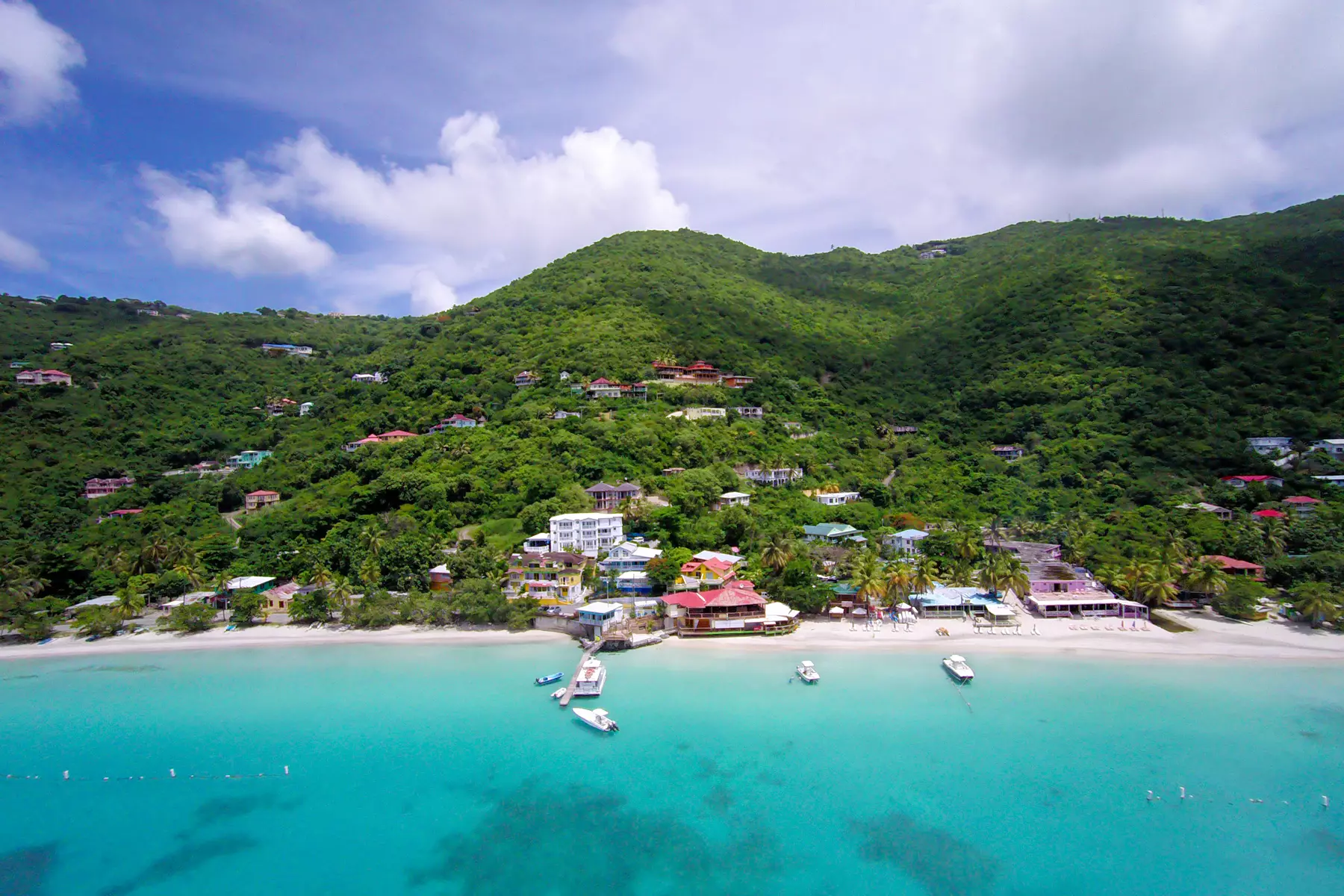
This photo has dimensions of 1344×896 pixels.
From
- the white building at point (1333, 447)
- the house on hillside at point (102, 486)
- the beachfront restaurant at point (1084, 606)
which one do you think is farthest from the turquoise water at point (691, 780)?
the white building at point (1333, 447)

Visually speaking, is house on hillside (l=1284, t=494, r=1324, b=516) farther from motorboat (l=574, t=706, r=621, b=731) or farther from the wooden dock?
motorboat (l=574, t=706, r=621, b=731)

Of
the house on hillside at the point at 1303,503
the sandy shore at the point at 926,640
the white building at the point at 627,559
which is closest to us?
the sandy shore at the point at 926,640

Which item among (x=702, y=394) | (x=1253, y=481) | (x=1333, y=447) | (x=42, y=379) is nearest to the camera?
(x=1253, y=481)

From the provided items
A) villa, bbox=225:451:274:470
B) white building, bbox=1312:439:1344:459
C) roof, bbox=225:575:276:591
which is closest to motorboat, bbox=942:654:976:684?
roof, bbox=225:575:276:591

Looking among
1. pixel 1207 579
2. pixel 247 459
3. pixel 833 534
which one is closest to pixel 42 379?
pixel 247 459

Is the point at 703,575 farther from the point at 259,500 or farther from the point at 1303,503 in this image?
the point at 1303,503

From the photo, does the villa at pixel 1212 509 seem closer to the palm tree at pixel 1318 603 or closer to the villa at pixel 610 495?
the palm tree at pixel 1318 603

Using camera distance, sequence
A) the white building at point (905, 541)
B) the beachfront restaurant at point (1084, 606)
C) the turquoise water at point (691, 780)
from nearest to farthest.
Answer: the turquoise water at point (691, 780) < the beachfront restaurant at point (1084, 606) < the white building at point (905, 541)
